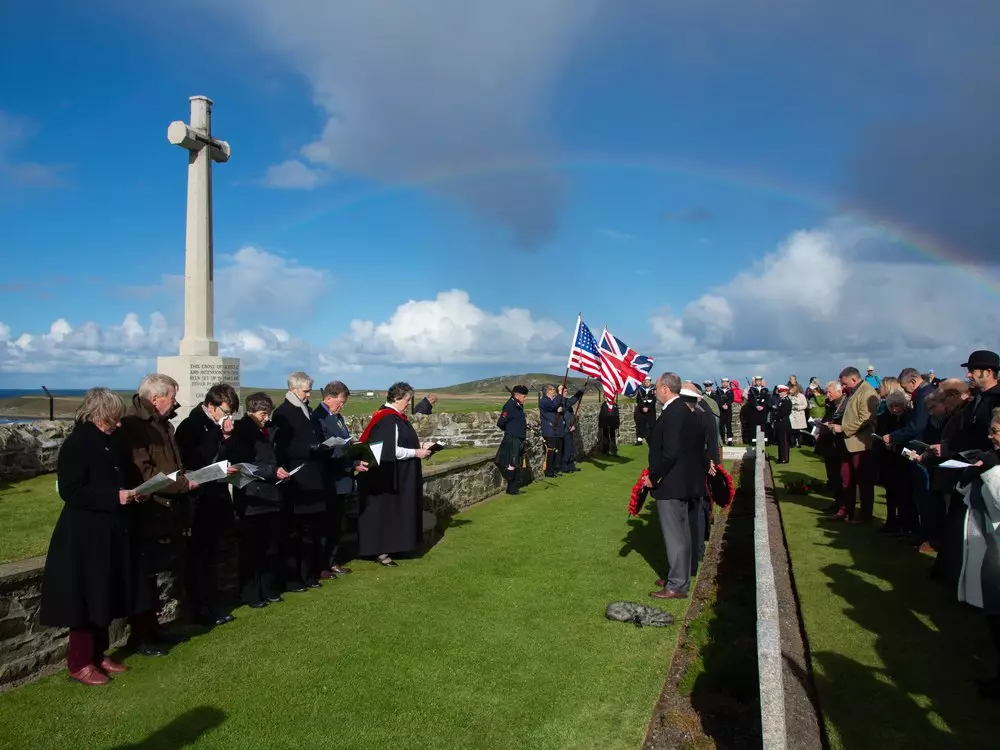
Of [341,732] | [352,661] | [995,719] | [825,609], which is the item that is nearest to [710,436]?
[825,609]

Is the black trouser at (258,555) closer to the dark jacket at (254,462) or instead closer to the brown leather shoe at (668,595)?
the dark jacket at (254,462)

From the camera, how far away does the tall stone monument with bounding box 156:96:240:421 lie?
37.9 feet

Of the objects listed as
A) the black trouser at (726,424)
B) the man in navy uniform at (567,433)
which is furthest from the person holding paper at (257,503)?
the black trouser at (726,424)

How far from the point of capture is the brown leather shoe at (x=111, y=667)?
4977mm

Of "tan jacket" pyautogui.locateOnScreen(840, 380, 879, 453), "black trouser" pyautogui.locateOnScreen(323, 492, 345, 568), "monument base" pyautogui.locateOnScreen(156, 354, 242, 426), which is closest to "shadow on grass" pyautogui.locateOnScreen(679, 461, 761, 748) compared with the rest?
"tan jacket" pyautogui.locateOnScreen(840, 380, 879, 453)

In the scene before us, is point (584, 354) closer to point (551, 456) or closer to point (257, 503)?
point (551, 456)

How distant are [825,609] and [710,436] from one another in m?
2.41

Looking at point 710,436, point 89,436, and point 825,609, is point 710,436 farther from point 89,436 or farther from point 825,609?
point 89,436

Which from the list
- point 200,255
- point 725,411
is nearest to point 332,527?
point 200,255

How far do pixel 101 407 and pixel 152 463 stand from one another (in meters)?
0.69

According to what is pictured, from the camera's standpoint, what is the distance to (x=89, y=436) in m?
4.73

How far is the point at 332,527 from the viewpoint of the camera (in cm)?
766

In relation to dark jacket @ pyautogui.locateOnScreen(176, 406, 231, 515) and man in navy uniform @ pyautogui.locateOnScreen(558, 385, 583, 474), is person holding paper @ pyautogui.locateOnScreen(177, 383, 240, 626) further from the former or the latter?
man in navy uniform @ pyautogui.locateOnScreen(558, 385, 583, 474)

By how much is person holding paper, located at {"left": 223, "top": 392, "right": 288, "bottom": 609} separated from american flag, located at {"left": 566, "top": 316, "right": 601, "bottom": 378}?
10.2m
